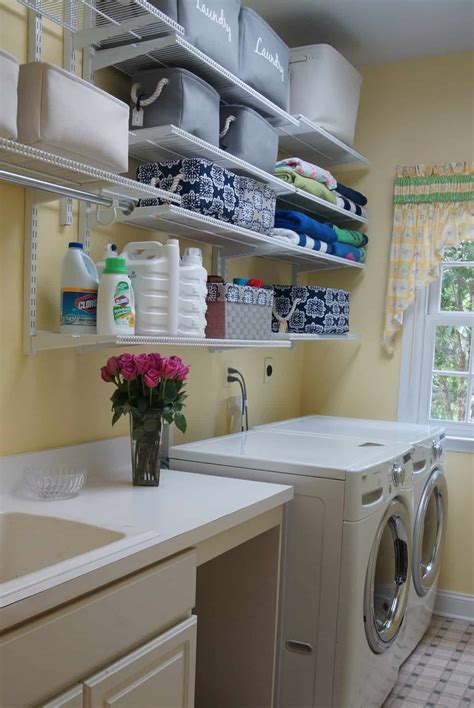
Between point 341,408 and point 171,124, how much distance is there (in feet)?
6.77

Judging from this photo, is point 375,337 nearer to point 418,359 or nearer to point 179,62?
point 418,359

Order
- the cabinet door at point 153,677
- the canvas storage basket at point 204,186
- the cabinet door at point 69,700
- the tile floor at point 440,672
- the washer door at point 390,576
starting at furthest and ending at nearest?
the tile floor at point 440,672
the washer door at point 390,576
the canvas storage basket at point 204,186
the cabinet door at point 153,677
the cabinet door at point 69,700

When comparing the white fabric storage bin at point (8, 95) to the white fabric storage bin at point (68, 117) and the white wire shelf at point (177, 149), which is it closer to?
the white fabric storage bin at point (68, 117)

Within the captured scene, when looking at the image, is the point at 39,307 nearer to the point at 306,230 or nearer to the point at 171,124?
the point at 171,124

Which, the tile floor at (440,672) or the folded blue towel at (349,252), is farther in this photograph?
the folded blue towel at (349,252)

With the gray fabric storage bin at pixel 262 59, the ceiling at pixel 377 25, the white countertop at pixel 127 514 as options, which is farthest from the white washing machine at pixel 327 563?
the ceiling at pixel 377 25

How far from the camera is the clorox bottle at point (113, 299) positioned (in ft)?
6.40

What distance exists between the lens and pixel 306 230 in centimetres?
307

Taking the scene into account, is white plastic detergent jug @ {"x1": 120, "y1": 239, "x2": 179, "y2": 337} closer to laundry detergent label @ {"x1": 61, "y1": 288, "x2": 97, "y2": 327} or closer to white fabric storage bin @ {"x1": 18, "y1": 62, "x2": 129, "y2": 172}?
laundry detergent label @ {"x1": 61, "y1": 288, "x2": 97, "y2": 327}

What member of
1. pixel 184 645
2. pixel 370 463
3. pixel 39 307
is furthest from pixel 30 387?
pixel 370 463

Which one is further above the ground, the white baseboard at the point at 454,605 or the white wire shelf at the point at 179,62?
the white wire shelf at the point at 179,62

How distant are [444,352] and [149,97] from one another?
209 centimetres

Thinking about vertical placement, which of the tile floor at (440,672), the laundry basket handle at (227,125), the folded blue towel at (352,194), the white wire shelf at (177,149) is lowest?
the tile floor at (440,672)

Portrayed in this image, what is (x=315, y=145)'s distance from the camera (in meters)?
3.38
